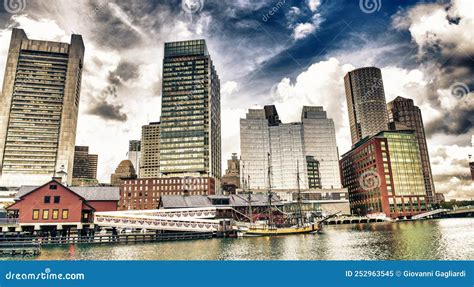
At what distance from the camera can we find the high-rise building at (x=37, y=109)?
17575 cm

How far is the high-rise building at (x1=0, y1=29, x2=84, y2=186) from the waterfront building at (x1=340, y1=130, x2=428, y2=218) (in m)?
158

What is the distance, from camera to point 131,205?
163 meters

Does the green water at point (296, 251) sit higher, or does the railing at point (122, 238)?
the railing at point (122, 238)

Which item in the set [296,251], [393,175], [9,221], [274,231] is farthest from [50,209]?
[393,175]

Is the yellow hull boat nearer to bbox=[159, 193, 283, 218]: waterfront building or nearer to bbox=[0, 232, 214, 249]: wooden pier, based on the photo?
bbox=[0, 232, 214, 249]: wooden pier

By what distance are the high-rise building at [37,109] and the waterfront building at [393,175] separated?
15841cm

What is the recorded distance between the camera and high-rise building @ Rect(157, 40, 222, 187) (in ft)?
610

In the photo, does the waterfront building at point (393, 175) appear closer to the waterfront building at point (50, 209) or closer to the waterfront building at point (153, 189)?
the waterfront building at point (153, 189)

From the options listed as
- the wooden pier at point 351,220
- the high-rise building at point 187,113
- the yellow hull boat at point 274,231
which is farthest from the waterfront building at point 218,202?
the high-rise building at point 187,113

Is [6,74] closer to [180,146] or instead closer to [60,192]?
[180,146]

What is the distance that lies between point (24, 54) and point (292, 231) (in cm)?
19001

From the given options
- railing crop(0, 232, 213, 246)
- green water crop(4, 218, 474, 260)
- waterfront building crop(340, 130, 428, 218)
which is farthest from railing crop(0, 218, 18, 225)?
waterfront building crop(340, 130, 428, 218)
